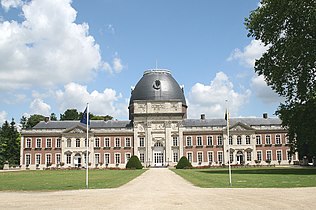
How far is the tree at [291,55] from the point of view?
28750 mm

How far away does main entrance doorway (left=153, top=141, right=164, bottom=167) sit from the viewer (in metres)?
64.1

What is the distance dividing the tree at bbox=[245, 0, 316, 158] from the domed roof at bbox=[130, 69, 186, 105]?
35673 millimetres

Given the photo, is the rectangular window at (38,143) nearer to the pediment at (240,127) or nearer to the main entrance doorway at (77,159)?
the main entrance doorway at (77,159)

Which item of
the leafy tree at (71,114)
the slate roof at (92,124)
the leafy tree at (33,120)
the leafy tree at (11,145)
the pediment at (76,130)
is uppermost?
the leafy tree at (71,114)

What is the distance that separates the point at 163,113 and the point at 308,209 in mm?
54422

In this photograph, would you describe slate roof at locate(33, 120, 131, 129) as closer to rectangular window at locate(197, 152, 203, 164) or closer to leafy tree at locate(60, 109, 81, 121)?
rectangular window at locate(197, 152, 203, 164)

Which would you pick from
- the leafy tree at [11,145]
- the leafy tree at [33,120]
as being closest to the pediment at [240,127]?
the leafy tree at [11,145]

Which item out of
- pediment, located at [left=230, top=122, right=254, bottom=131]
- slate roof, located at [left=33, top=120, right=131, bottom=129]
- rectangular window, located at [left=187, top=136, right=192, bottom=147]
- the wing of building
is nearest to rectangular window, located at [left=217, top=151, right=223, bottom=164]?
the wing of building

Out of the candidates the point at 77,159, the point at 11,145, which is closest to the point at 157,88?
the point at 77,159

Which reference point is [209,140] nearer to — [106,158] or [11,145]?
[106,158]

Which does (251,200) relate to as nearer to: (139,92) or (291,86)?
(291,86)

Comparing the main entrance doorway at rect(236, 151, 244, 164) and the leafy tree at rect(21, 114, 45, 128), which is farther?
the leafy tree at rect(21, 114, 45, 128)

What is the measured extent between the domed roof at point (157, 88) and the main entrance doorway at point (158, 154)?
27.0 ft

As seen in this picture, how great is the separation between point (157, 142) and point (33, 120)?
37942 millimetres
